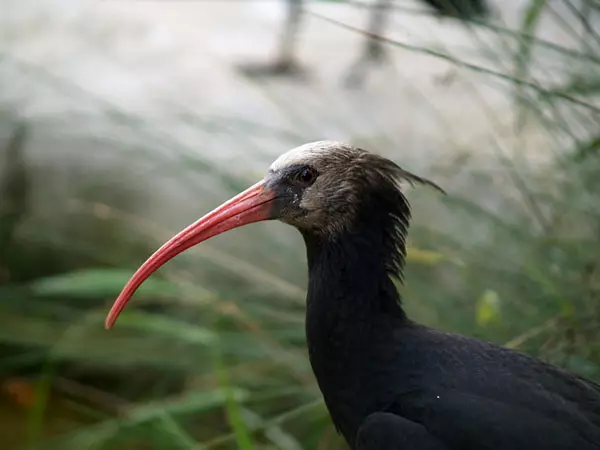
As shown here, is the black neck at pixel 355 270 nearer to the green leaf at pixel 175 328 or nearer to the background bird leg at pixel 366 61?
the green leaf at pixel 175 328

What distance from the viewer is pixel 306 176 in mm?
1065

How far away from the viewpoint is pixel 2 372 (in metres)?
2.22

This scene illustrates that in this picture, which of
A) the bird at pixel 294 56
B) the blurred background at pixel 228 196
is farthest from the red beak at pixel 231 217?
the bird at pixel 294 56

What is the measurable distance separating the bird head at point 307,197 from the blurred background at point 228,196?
162mm

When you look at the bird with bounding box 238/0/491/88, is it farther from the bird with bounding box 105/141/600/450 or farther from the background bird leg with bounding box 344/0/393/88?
the bird with bounding box 105/141/600/450

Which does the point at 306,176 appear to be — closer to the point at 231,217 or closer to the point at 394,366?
the point at 231,217

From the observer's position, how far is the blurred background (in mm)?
1445

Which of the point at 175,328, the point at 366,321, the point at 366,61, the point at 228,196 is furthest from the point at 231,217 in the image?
the point at 366,61

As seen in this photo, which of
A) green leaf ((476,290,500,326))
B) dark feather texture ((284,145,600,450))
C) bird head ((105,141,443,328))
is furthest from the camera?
green leaf ((476,290,500,326))

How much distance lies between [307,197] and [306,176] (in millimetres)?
24

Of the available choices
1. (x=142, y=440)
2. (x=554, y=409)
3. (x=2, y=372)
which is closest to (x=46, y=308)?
(x=2, y=372)

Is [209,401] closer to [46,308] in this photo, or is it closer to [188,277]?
[188,277]

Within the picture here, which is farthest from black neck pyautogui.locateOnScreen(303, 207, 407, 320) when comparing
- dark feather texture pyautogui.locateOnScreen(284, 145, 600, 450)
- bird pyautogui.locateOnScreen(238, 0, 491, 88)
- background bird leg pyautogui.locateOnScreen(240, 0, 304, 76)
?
background bird leg pyautogui.locateOnScreen(240, 0, 304, 76)

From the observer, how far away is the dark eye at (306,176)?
1062mm
